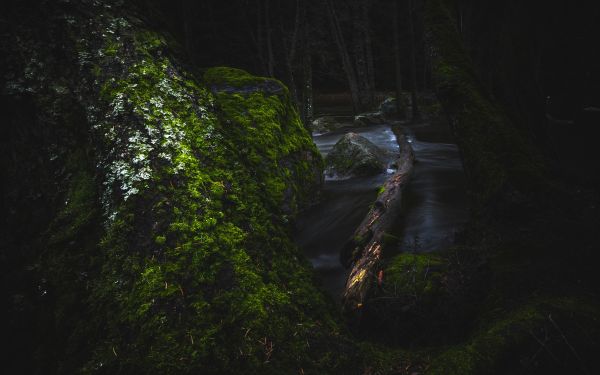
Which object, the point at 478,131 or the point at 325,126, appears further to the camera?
the point at 325,126

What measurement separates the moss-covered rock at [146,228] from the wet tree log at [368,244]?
93 cm

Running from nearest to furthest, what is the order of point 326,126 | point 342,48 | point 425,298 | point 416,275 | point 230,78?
point 425,298 < point 416,275 < point 230,78 < point 326,126 < point 342,48

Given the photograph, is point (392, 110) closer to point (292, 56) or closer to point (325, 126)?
point (325, 126)

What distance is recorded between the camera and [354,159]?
7.93 meters

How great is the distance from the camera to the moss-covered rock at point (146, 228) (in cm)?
142

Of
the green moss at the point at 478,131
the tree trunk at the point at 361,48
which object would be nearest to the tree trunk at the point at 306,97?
the tree trunk at the point at 361,48

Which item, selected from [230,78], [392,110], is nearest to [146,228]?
[230,78]

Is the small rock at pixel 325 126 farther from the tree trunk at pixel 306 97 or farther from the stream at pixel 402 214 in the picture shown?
the stream at pixel 402 214

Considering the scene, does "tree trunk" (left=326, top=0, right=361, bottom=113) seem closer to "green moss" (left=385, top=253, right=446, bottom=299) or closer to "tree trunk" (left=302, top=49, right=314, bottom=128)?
"tree trunk" (left=302, top=49, right=314, bottom=128)

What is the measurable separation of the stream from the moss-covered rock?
5.36 feet

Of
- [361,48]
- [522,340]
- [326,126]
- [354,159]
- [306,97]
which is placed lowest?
[326,126]

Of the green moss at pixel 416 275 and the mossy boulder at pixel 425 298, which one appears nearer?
the mossy boulder at pixel 425 298

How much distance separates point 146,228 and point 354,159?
21.8 feet

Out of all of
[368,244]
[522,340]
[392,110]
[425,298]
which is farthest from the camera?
[392,110]
